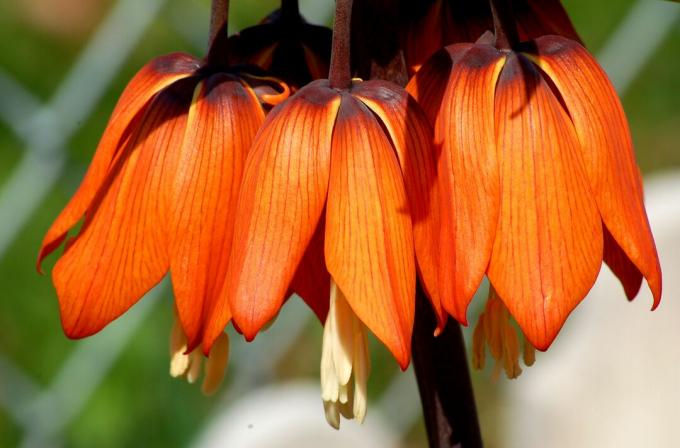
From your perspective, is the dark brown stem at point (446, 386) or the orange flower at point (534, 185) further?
the dark brown stem at point (446, 386)

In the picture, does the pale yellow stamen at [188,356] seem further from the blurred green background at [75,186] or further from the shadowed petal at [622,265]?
the blurred green background at [75,186]

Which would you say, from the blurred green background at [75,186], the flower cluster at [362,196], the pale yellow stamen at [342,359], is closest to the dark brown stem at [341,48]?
the flower cluster at [362,196]

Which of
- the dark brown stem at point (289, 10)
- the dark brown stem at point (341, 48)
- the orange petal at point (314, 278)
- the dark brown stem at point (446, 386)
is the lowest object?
the dark brown stem at point (446, 386)

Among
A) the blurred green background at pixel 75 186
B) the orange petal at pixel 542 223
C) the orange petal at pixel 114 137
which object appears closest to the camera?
the orange petal at pixel 542 223

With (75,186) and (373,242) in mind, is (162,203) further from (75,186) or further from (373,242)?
(75,186)

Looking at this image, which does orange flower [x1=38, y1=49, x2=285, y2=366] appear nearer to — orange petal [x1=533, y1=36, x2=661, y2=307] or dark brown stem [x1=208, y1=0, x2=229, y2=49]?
dark brown stem [x1=208, y1=0, x2=229, y2=49]

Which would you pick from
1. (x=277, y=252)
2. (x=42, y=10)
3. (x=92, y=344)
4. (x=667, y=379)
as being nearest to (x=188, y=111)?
(x=277, y=252)

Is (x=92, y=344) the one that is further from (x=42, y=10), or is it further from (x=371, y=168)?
(x=371, y=168)
